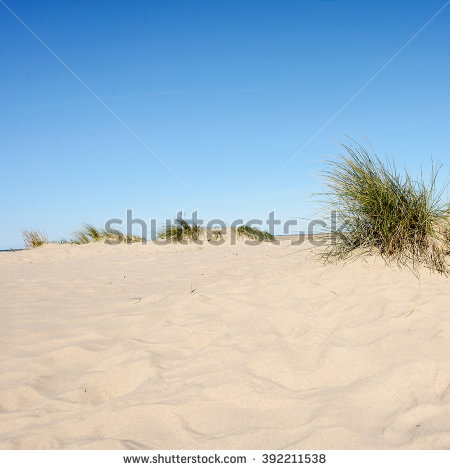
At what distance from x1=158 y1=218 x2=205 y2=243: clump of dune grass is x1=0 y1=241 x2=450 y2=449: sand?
684 centimetres

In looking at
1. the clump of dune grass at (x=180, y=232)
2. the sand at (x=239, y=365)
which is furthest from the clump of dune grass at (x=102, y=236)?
the sand at (x=239, y=365)

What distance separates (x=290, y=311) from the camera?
9.75ft

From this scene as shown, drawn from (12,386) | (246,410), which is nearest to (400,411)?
(246,410)

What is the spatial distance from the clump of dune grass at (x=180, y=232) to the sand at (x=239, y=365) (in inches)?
269

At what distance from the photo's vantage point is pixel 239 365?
7.14 ft

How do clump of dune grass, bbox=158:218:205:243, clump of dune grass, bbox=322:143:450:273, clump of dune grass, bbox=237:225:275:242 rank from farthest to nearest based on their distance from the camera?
clump of dune grass, bbox=237:225:275:242
clump of dune grass, bbox=158:218:205:243
clump of dune grass, bbox=322:143:450:273

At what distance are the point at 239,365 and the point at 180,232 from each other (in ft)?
29.1

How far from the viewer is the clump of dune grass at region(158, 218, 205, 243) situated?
10758mm

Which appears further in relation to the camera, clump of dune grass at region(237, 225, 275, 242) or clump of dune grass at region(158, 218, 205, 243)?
clump of dune grass at region(237, 225, 275, 242)

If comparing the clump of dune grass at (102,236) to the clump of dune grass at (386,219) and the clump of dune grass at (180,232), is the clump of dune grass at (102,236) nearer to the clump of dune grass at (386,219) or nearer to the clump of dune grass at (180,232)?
the clump of dune grass at (180,232)

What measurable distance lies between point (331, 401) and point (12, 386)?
174 centimetres

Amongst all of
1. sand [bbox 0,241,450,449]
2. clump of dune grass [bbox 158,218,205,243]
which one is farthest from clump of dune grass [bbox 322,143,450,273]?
clump of dune grass [bbox 158,218,205,243]

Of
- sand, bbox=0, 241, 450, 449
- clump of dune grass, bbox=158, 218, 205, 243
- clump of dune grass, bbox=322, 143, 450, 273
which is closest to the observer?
sand, bbox=0, 241, 450, 449

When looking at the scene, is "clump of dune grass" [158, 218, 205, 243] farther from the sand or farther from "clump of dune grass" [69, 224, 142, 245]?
the sand
